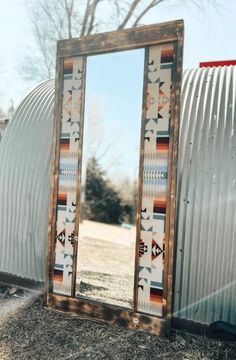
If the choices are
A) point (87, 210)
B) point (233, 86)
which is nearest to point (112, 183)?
point (87, 210)

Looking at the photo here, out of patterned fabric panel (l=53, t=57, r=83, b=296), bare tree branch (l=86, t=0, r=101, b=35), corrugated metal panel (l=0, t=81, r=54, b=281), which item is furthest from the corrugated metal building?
bare tree branch (l=86, t=0, r=101, b=35)

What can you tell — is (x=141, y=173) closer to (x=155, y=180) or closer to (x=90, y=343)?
(x=155, y=180)

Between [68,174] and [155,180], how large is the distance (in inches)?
53.1

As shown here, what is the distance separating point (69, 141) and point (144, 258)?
1981mm

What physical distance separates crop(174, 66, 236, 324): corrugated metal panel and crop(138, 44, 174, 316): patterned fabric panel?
25 centimetres

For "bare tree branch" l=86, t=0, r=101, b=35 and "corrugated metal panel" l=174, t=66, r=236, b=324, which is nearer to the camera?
"corrugated metal panel" l=174, t=66, r=236, b=324

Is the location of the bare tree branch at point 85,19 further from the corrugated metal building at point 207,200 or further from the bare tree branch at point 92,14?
the corrugated metal building at point 207,200

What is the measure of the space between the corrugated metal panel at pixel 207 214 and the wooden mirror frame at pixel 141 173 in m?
0.22

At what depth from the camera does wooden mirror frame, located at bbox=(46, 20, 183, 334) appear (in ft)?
15.3

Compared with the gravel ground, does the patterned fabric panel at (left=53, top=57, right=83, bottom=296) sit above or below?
above

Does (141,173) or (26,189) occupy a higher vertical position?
(141,173)

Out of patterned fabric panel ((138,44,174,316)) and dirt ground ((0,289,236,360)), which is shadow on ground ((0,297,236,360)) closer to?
dirt ground ((0,289,236,360))

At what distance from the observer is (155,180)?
480cm

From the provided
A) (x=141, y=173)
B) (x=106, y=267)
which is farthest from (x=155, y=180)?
(x=106, y=267)
